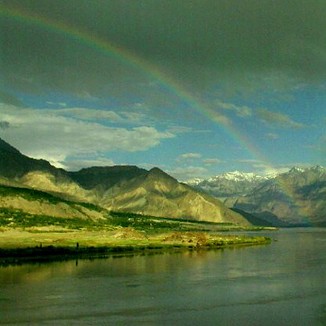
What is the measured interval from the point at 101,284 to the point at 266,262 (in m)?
42.9

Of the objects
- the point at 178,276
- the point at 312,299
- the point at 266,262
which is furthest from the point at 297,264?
the point at 312,299

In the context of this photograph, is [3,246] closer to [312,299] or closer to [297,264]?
[297,264]

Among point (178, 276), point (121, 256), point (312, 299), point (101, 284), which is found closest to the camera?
point (312, 299)

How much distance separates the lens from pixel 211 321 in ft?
141

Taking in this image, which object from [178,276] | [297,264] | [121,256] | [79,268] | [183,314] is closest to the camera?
[183,314]

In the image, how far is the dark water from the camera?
4419 centimetres

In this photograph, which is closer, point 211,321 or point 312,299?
point 211,321

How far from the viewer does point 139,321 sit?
140 ft

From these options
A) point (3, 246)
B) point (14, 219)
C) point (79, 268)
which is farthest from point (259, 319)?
point (14, 219)

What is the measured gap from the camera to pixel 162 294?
185ft

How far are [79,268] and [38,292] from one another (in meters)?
25.9

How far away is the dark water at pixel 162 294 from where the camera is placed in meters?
44.2

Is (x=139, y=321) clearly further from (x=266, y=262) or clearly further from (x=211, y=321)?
(x=266, y=262)

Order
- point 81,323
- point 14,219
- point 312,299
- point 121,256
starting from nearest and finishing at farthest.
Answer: point 81,323
point 312,299
point 121,256
point 14,219
